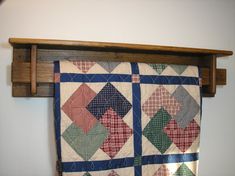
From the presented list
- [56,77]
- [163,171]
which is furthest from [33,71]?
[163,171]

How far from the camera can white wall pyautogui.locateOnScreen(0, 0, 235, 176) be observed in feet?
2.85

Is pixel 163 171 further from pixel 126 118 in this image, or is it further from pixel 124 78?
pixel 124 78

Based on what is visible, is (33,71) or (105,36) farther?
Result: (105,36)

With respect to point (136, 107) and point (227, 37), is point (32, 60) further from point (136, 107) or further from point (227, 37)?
point (227, 37)

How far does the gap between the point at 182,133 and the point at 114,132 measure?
0.30 m

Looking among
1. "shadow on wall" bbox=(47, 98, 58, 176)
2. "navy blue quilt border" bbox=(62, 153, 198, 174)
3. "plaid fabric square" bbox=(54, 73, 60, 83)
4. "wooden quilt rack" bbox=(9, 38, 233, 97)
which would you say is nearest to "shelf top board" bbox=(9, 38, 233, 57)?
"wooden quilt rack" bbox=(9, 38, 233, 97)

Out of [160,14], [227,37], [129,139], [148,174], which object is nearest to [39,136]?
[129,139]

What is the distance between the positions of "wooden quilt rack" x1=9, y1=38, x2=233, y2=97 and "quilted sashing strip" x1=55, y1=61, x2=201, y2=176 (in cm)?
6

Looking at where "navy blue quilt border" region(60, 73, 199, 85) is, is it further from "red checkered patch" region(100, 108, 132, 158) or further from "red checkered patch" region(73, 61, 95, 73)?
"red checkered patch" region(100, 108, 132, 158)

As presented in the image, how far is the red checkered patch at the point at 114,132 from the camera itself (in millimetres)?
850

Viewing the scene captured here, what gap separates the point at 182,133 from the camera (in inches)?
37.3

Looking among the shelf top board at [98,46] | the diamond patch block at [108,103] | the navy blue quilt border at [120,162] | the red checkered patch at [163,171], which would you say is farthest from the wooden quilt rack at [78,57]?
the red checkered patch at [163,171]

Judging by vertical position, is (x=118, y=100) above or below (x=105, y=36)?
below

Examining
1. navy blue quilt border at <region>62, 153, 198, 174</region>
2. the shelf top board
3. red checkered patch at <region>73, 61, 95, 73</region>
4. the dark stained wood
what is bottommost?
navy blue quilt border at <region>62, 153, 198, 174</region>
